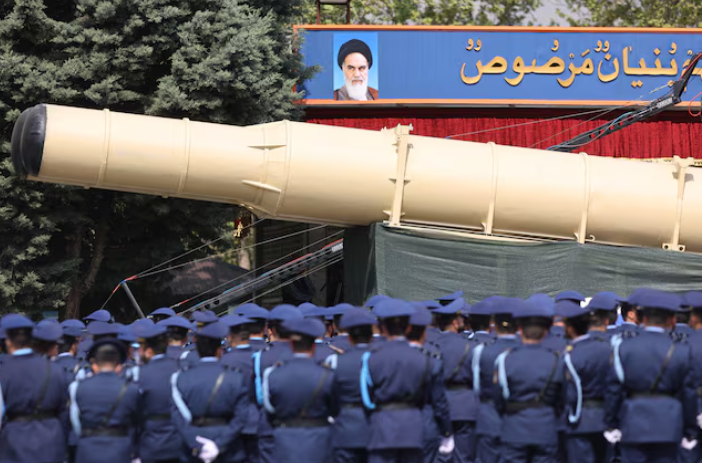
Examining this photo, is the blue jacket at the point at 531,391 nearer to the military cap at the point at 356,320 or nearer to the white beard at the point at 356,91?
the military cap at the point at 356,320

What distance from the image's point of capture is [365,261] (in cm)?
1534

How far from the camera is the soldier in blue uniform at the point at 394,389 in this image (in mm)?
7773

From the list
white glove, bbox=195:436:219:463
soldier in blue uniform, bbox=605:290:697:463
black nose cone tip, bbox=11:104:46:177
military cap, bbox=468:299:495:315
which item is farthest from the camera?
black nose cone tip, bbox=11:104:46:177

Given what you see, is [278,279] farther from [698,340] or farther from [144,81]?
[698,340]

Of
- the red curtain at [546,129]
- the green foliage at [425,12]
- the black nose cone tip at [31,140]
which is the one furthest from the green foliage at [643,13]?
the black nose cone tip at [31,140]

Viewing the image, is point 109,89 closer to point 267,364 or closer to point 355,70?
point 355,70

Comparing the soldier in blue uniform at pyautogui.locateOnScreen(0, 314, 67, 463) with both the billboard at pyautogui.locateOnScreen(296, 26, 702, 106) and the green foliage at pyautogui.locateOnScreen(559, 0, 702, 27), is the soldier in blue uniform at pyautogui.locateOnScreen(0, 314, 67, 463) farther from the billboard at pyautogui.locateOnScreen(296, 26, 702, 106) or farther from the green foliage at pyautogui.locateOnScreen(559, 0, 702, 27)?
the green foliage at pyautogui.locateOnScreen(559, 0, 702, 27)

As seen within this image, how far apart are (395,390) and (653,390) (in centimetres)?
208

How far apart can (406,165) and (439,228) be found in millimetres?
1089

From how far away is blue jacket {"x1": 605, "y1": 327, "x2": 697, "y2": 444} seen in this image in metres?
8.20

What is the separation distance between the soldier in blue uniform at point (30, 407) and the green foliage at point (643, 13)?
119 feet

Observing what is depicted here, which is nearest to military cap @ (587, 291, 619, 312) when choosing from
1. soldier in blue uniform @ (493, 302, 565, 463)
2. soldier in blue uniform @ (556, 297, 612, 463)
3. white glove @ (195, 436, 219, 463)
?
soldier in blue uniform @ (556, 297, 612, 463)

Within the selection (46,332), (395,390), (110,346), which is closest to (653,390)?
(395,390)

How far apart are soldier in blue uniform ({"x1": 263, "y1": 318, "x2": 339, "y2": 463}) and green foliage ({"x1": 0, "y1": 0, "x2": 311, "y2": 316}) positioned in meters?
11.1
